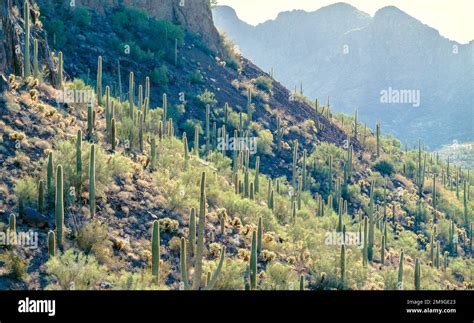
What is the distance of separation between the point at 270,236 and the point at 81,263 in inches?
362

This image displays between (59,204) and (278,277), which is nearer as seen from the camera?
(59,204)

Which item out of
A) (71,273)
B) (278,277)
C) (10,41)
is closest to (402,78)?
(10,41)

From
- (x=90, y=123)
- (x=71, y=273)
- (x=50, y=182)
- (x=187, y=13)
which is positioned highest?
(x=187, y=13)

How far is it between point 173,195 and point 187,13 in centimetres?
3452

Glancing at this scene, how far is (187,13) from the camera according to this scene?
2219 inches

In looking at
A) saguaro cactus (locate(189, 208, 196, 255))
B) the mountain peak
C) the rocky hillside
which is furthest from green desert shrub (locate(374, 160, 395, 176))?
the mountain peak

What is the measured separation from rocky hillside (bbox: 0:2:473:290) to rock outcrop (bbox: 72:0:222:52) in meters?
2.40

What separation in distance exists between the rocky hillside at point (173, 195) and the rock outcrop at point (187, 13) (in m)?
2.40

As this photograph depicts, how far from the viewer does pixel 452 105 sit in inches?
6314

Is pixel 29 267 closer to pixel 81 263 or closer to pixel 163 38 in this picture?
pixel 81 263

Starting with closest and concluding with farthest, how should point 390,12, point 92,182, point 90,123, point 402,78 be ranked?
point 92,182
point 90,123
point 402,78
point 390,12
